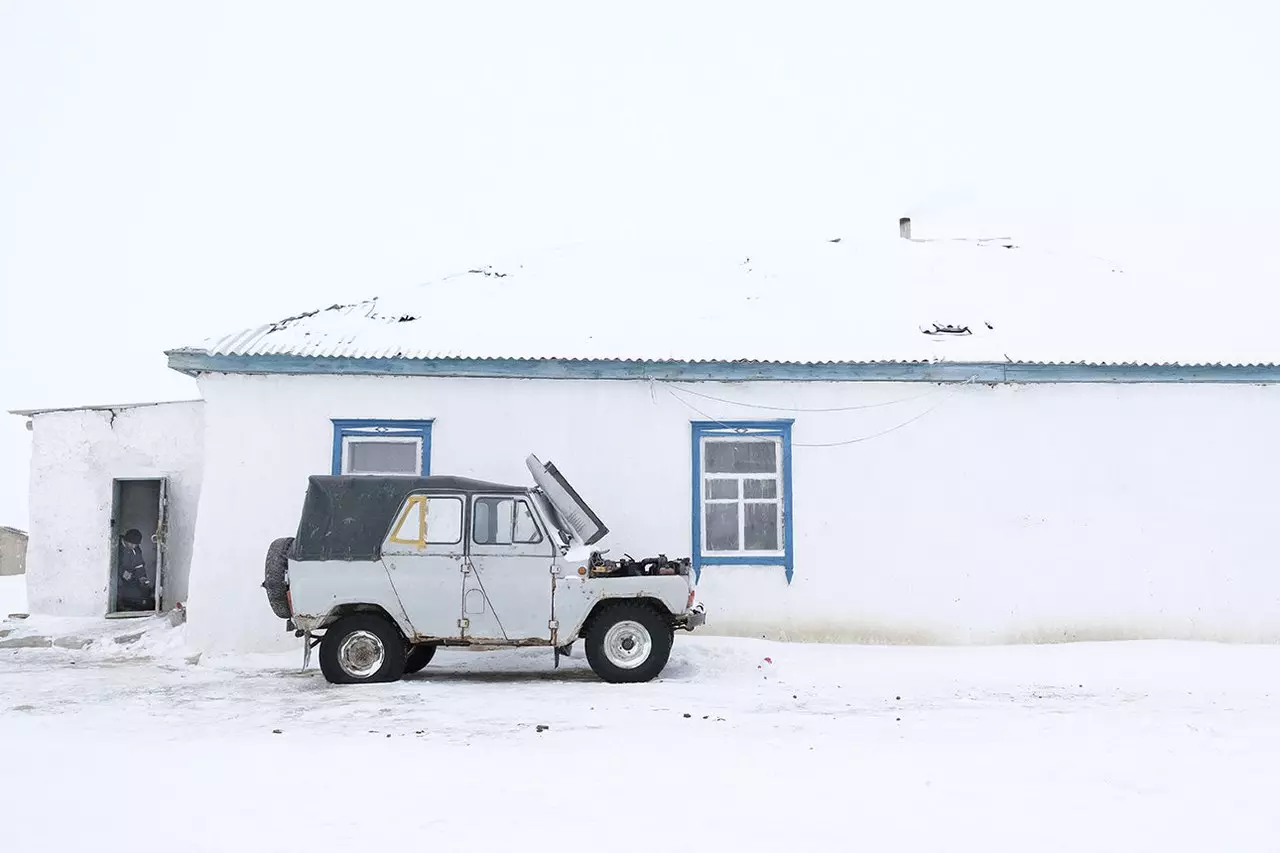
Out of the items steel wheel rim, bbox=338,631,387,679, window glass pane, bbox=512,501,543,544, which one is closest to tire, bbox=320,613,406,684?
steel wheel rim, bbox=338,631,387,679

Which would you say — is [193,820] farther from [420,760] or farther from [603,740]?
[603,740]

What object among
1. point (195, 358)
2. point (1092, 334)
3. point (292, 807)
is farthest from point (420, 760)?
point (1092, 334)

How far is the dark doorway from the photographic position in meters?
14.7

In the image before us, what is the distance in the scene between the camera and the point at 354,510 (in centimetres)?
977

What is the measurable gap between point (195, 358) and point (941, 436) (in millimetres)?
8789

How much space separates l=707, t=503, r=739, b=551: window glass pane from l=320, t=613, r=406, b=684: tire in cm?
411

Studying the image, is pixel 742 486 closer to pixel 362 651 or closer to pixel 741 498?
pixel 741 498

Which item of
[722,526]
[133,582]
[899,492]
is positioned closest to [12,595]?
[133,582]

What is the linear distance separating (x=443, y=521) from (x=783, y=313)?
236 inches

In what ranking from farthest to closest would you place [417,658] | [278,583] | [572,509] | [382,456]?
[382,456], [417,658], [572,509], [278,583]

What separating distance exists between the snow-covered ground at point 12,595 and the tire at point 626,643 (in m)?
10.7

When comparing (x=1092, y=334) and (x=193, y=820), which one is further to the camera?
(x=1092, y=334)

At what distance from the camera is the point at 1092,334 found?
13.3 meters

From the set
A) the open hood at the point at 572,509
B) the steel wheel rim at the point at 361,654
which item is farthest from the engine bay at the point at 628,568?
the steel wheel rim at the point at 361,654
